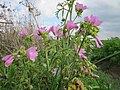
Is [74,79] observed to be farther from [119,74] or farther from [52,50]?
[119,74]

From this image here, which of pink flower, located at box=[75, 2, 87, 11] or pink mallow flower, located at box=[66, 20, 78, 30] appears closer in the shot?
pink mallow flower, located at box=[66, 20, 78, 30]

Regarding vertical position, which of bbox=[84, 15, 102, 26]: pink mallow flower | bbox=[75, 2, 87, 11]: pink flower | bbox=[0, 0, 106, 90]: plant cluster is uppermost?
bbox=[75, 2, 87, 11]: pink flower

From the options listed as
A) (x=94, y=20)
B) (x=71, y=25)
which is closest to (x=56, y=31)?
(x=71, y=25)

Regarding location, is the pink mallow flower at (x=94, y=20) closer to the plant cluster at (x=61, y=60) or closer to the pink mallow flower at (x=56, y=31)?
the plant cluster at (x=61, y=60)

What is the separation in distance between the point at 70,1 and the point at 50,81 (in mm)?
636

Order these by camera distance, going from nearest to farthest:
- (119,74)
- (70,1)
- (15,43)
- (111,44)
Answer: (70,1) < (15,43) < (119,74) < (111,44)

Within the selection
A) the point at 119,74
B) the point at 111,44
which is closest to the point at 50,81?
the point at 119,74

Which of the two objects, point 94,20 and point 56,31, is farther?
point 56,31

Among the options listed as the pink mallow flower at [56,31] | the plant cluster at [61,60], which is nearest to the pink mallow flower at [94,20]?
the plant cluster at [61,60]

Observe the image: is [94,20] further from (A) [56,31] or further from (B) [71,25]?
(A) [56,31]

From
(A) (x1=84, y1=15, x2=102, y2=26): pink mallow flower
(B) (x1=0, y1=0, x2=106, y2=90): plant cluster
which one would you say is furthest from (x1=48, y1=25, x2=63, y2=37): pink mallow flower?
(A) (x1=84, y1=15, x2=102, y2=26): pink mallow flower

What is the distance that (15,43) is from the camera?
6656 mm

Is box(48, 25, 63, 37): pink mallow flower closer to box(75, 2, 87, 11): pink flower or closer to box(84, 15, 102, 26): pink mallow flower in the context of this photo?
box(75, 2, 87, 11): pink flower

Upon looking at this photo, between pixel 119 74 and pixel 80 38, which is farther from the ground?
pixel 80 38
